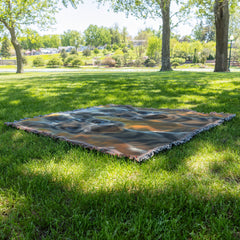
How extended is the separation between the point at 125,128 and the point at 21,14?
19126 mm

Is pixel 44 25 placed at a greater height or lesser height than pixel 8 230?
greater

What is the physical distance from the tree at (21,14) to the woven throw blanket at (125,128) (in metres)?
16.5

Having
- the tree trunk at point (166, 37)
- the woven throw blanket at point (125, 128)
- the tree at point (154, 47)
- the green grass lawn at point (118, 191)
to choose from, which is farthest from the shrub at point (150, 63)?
the green grass lawn at point (118, 191)

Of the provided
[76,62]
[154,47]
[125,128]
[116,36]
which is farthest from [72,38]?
[125,128]

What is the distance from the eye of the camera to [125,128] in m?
3.24

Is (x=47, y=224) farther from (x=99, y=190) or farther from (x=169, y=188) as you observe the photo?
(x=169, y=188)

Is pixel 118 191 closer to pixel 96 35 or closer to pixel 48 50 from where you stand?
pixel 96 35

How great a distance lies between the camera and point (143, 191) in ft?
5.57

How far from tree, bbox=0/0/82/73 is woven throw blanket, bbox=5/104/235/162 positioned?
1653 centimetres

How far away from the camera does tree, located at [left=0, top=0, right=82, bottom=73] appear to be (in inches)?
688

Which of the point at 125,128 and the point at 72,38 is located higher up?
the point at 72,38

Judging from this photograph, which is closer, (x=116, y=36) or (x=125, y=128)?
(x=125, y=128)

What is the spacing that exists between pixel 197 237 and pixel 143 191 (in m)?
0.51

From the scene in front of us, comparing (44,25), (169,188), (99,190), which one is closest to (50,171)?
(99,190)
